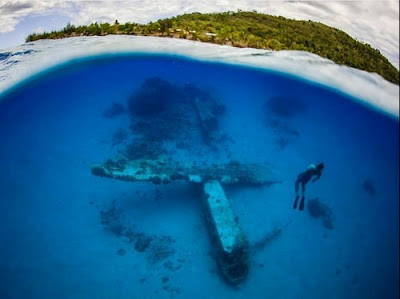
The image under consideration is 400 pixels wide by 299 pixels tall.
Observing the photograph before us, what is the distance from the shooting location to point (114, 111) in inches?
667

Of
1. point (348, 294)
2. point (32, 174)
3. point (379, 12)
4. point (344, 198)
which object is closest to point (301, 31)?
point (379, 12)

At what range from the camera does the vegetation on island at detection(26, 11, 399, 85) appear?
10.5 metres

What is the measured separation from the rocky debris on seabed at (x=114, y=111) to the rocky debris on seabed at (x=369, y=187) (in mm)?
14568

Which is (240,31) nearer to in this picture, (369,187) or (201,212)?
(201,212)

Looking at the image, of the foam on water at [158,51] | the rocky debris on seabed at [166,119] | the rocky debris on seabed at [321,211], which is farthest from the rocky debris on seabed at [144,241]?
the foam on water at [158,51]

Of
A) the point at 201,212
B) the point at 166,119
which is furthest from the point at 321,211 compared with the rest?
the point at 166,119

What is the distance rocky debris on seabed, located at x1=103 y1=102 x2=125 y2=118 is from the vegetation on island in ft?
15.9

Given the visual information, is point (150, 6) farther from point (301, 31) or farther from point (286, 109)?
point (286, 109)

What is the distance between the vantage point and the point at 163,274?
8273mm

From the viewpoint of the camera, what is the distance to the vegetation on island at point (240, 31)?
1052cm

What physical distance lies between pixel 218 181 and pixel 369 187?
8.33 metres

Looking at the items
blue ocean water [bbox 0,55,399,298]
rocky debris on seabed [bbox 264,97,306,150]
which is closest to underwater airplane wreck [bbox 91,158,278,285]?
blue ocean water [bbox 0,55,399,298]

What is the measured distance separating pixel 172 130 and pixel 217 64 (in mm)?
6959

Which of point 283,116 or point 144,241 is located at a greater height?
point 144,241
